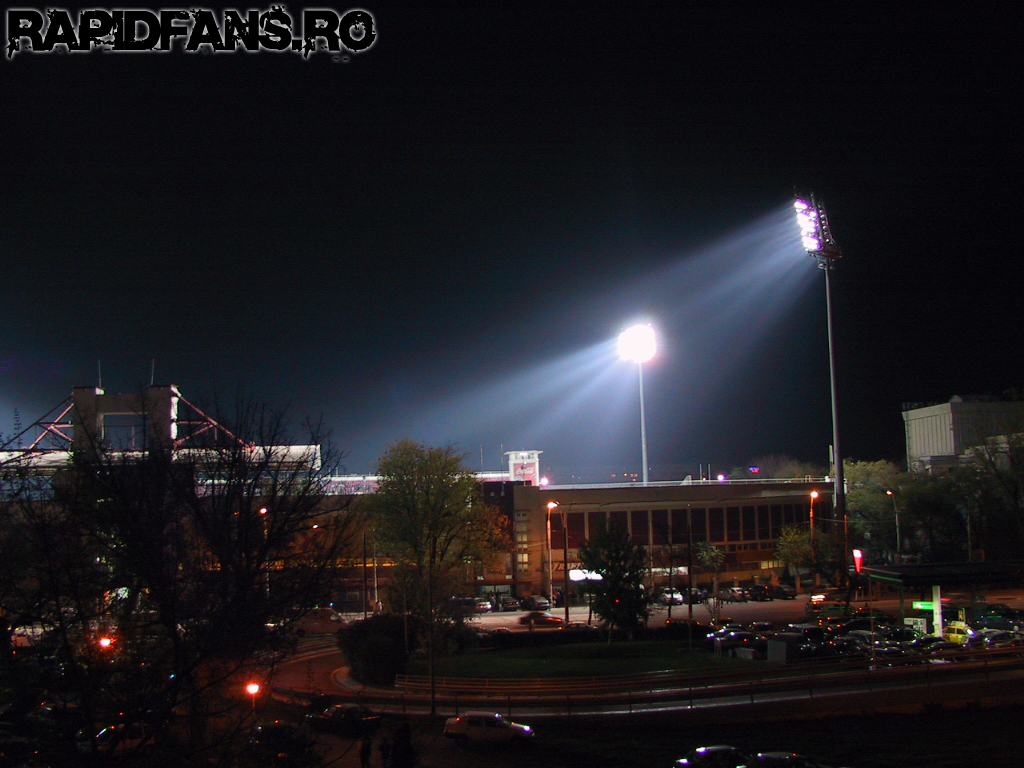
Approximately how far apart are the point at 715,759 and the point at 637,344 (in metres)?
43.6

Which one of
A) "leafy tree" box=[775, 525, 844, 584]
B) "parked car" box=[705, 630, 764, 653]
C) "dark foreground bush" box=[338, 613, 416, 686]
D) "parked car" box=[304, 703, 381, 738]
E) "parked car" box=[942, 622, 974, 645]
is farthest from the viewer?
"leafy tree" box=[775, 525, 844, 584]

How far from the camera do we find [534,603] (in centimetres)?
4128

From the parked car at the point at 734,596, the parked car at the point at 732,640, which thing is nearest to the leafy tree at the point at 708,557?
the parked car at the point at 734,596

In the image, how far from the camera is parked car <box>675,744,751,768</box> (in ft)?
41.2

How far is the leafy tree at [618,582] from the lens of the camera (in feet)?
90.1

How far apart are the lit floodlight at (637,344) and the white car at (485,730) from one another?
4084 centimetres

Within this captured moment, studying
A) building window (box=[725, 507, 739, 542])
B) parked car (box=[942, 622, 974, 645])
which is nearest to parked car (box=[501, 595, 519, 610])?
building window (box=[725, 507, 739, 542])

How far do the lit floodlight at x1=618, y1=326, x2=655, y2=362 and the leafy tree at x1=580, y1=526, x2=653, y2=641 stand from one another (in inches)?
1094

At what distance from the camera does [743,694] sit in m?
18.3

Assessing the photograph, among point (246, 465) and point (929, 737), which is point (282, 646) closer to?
point (246, 465)

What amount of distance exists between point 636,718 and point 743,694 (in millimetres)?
3339

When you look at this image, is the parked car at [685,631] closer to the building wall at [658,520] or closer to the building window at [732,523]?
the building wall at [658,520]

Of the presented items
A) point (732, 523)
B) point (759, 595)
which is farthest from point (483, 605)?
point (732, 523)

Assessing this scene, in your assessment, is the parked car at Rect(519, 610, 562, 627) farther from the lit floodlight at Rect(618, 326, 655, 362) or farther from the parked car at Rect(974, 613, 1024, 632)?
the lit floodlight at Rect(618, 326, 655, 362)
